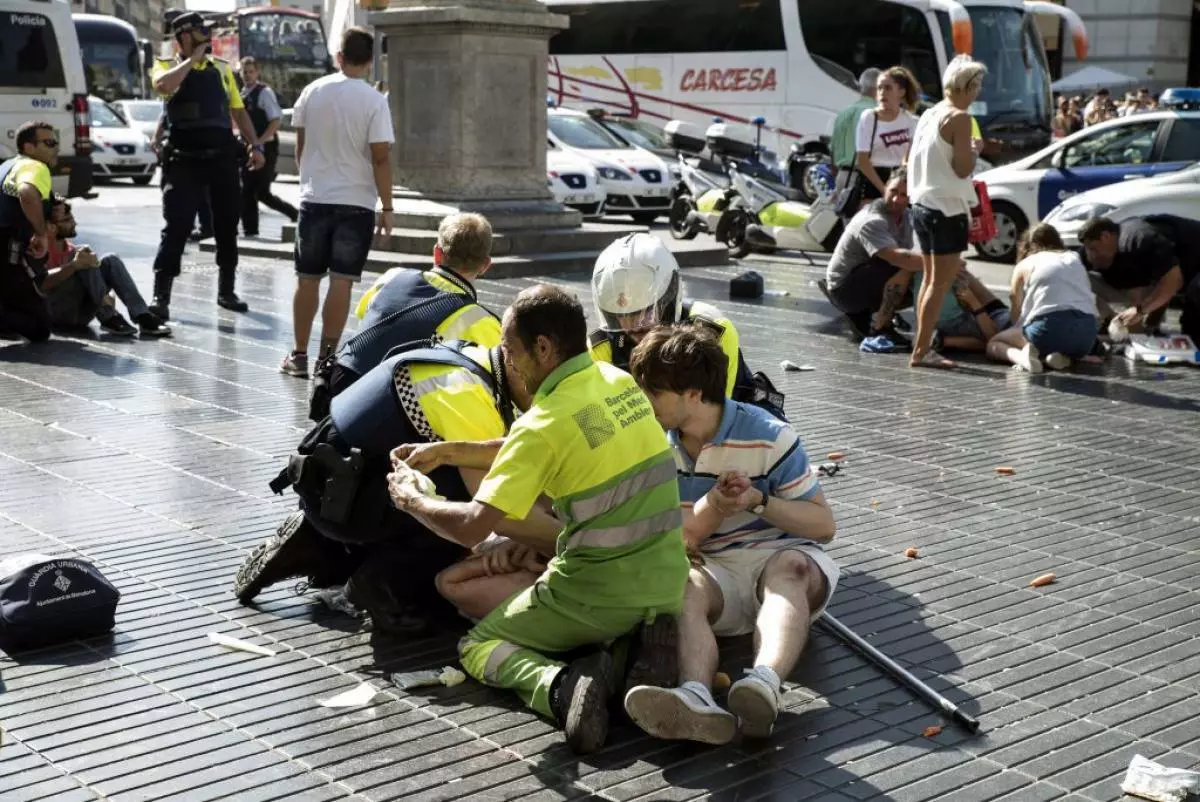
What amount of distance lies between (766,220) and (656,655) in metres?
12.7

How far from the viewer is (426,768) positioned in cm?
389

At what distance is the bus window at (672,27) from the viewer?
2578 cm

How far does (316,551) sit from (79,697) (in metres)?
0.94

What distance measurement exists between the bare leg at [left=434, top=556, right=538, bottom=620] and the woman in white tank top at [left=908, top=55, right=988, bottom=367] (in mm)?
5603

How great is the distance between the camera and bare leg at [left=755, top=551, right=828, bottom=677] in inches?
169

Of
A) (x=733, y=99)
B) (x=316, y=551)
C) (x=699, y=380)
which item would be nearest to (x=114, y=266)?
(x=316, y=551)

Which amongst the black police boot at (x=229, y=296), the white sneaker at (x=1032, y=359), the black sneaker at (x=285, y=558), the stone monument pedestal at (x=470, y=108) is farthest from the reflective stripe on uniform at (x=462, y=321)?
the stone monument pedestal at (x=470, y=108)

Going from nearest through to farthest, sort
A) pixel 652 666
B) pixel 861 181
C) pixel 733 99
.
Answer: pixel 652 666 → pixel 861 181 → pixel 733 99

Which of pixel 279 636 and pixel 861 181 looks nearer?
pixel 279 636

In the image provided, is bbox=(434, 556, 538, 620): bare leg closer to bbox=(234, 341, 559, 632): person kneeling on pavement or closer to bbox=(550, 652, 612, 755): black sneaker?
bbox=(234, 341, 559, 632): person kneeling on pavement

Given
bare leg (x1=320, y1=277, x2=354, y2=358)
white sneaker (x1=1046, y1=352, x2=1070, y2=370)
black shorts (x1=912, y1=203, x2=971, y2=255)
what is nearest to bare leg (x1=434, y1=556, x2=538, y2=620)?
bare leg (x1=320, y1=277, x2=354, y2=358)

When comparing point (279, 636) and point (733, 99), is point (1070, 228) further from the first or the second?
point (733, 99)

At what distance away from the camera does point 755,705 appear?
3990mm

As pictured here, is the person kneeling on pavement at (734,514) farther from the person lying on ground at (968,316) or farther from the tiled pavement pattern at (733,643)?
the person lying on ground at (968,316)
